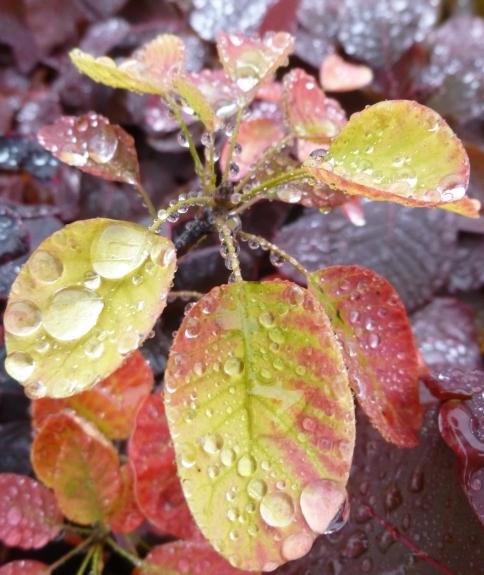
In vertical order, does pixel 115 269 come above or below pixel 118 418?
above

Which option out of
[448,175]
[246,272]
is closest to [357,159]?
[448,175]

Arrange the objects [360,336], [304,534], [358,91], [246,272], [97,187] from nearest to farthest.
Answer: [304,534]
[360,336]
[246,272]
[97,187]
[358,91]

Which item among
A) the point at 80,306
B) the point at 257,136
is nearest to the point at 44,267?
the point at 80,306

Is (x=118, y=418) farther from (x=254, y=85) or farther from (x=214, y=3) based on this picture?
(x=214, y=3)

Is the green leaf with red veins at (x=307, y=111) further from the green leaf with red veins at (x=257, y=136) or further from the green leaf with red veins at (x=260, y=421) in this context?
the green leaf with red veins at (x=260, y=421)

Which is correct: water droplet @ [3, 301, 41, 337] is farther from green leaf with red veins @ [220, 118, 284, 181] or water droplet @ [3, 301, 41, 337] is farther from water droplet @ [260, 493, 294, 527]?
green leaf with red veins @ [220, 118, 284, 181]

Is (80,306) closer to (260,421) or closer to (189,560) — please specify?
(260,421)

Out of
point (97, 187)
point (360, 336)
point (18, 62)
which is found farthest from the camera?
point (18, 62)
